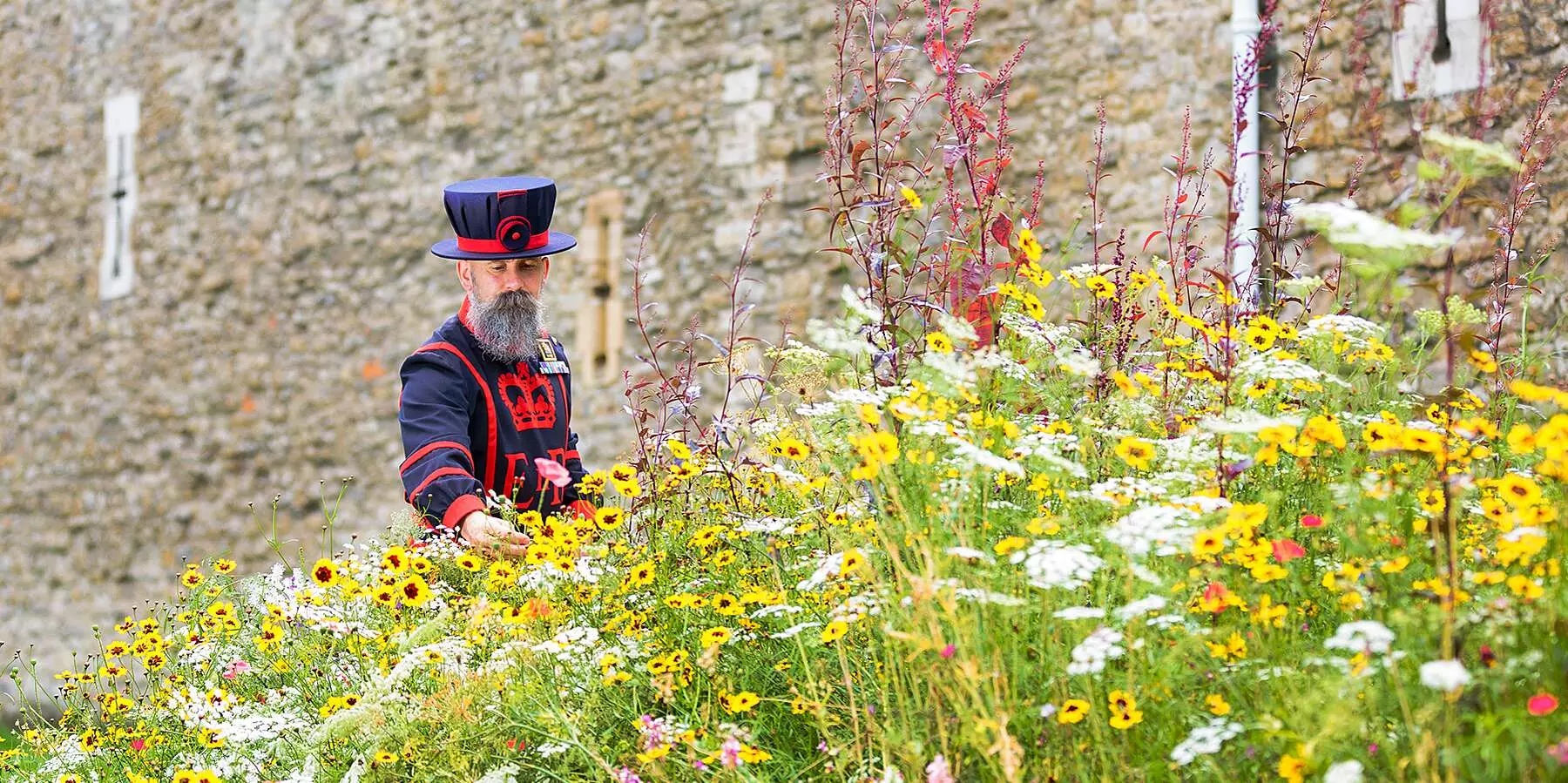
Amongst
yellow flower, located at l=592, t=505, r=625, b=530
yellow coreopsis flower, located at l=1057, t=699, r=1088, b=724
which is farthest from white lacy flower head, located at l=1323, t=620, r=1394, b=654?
yellow flower, located at l=592, t=505, r=625, b=530

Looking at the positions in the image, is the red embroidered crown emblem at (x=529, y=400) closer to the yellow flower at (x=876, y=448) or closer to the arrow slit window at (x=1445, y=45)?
the yellow flower at (x=876, y=448)

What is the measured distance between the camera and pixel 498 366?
11.1 feet

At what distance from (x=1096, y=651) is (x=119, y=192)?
1059cm

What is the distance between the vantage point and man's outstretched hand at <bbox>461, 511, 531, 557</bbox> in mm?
2791

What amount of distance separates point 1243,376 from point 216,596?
211 centimetres

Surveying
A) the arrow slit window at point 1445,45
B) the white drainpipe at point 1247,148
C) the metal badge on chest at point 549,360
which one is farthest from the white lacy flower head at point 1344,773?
the arrow slit window at point 1445,45

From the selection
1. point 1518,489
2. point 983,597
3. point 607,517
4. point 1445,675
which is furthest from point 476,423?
point 1445,675

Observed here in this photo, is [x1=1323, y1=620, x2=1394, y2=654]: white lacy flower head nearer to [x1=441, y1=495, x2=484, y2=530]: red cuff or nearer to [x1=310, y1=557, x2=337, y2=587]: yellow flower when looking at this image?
[x1=310, y1=557, x2=337, y2=587]: yellow flower

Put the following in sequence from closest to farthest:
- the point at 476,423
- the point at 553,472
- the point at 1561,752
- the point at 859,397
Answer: the point at 1561,752 < the point at 859,397 < the point at 553,472 < the point at 476,423

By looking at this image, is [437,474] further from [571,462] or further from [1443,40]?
[1443,40]

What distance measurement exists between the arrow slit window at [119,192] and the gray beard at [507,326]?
27.6 feet

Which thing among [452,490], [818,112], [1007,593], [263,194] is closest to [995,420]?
[1007,593]

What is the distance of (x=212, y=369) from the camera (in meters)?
10.2

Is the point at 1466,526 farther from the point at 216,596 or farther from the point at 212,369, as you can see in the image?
the point at 212,369
